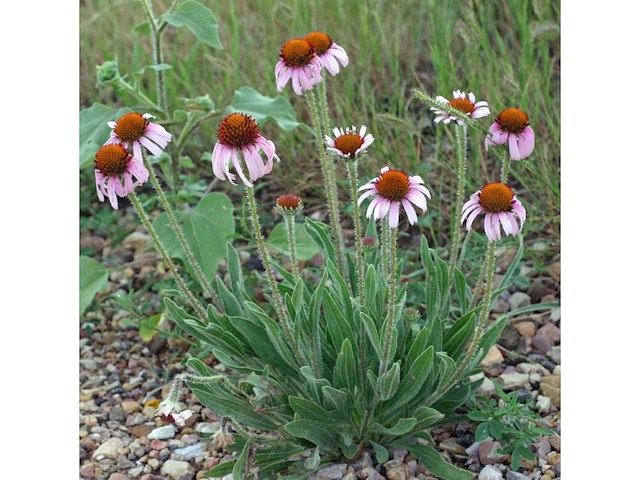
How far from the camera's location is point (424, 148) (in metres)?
3.34

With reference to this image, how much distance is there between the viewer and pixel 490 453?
2.04m

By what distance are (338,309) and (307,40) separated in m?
0.59

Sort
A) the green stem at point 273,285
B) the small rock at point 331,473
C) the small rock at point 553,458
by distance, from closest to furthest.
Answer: the green stem at point 273,285 → the small rock at point 331,473 → the small rock at point 553,458

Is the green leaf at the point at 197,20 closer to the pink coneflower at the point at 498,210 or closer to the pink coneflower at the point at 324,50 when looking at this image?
the pink coneflower at the point at 324,50

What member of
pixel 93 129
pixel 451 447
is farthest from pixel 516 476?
pixel 93 129

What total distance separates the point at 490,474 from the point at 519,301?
815mm

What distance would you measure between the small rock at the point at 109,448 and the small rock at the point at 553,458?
110 cm

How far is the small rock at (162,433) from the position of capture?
2293 millimetres

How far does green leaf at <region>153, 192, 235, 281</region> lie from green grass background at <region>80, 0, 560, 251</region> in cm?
54

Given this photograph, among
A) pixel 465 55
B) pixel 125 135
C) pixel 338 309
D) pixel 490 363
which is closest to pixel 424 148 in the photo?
pixel 465 55

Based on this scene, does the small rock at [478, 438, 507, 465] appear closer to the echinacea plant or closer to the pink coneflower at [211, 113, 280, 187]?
the echinacea plant

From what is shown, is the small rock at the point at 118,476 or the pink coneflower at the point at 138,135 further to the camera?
the small rock at the point at 118,476

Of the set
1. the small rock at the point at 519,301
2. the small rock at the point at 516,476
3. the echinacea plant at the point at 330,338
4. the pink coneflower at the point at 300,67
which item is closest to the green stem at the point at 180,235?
the echinacea plant at the point at 330,338

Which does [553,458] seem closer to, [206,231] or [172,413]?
[172,413]
